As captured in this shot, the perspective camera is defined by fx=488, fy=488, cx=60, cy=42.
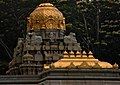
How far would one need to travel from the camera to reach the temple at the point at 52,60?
21.3m

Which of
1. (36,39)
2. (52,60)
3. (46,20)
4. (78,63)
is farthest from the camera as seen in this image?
(46,20)

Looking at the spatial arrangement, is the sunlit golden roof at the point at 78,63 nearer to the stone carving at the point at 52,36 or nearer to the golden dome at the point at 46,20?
the stone carving at the point at 52,36

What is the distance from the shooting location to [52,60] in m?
26.7

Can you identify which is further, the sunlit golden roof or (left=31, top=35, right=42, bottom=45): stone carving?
(left=31, top=35, right=42, bottom=45): stone carving

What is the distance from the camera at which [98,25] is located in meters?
44.7

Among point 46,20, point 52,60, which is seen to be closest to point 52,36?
point 46,20

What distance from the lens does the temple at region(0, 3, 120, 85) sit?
21.3 meters

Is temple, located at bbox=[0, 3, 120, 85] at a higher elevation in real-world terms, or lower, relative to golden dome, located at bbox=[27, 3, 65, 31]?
lower

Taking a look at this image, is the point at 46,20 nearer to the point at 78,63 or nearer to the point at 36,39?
the point at 36,39

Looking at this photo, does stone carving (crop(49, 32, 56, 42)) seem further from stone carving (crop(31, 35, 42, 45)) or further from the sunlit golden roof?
the sunlit golden roof

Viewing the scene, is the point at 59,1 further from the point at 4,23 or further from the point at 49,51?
the point at 49,51

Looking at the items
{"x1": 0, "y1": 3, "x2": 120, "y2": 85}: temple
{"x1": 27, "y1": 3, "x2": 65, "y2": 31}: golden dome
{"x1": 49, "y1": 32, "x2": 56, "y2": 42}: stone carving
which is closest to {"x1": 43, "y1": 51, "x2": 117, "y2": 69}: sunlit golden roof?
{"x1": 0, "y1": 3, "x2": 120, "y2": 85}: temple

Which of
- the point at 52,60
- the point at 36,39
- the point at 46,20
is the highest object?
the point at 46,20

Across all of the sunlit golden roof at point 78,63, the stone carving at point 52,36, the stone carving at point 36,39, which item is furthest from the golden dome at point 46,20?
the sunlit golden roof at point 78,63
